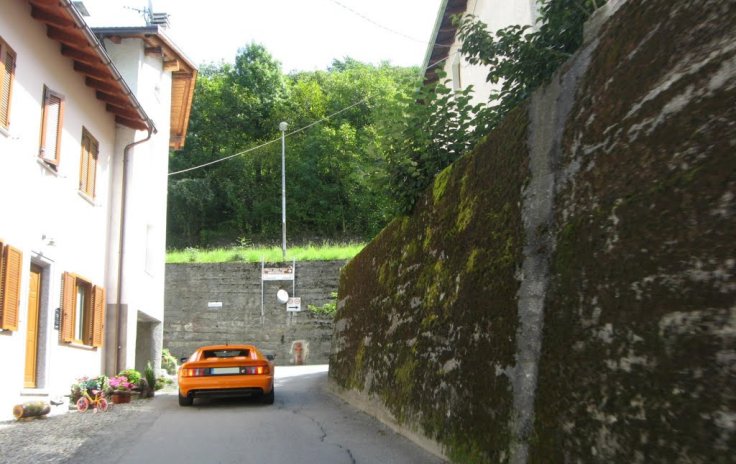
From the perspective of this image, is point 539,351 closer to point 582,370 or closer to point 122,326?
point 582,370

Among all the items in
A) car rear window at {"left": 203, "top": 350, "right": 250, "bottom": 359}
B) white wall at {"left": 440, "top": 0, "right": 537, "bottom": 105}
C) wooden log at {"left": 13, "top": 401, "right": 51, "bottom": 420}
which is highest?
white wall at {"left": 440, "top": 0, "right": 537, "bottom": 105}

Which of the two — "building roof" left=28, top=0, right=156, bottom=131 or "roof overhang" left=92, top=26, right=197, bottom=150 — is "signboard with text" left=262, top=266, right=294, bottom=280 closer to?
"roof overhang" left=92, top=26, right=197, bottom=150

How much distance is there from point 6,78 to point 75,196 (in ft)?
12.0

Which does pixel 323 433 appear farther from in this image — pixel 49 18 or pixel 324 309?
pixel 324 309

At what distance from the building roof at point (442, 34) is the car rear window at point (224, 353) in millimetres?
8169

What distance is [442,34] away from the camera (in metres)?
19.2

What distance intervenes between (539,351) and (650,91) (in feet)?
6.29

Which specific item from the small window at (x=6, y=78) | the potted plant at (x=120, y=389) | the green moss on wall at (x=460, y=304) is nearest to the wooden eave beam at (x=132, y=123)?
the small window at (x=6, y=78)

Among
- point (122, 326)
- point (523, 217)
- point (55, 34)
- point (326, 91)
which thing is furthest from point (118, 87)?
point (326, 91)

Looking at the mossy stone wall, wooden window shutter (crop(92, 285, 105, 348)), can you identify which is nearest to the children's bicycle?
wooden window shutter (crop(92, 285, 105, 348))

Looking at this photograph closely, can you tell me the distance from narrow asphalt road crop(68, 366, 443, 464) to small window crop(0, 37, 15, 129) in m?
5.06

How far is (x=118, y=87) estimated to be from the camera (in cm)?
1452

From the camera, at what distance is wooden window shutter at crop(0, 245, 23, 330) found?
9961mm

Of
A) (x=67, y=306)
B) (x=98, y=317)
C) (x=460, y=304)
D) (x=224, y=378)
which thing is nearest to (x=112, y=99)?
(x=98, y=317)
